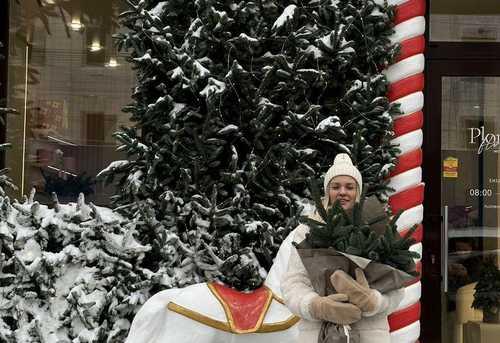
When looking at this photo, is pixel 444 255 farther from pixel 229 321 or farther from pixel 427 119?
pixel 229 321

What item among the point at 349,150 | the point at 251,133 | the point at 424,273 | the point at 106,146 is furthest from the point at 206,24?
the point at 424,273

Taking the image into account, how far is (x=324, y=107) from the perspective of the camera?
5812 mm

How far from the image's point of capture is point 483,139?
21.6ft

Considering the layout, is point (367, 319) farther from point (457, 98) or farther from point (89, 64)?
point (89, 64)

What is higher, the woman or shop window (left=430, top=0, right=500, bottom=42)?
shop window (left=430, top=0, right=500, bottom=42)

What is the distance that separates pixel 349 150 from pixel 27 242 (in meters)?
2.43

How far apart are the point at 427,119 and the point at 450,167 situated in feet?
1.55

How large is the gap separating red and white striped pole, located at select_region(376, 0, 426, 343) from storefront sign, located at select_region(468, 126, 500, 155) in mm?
885

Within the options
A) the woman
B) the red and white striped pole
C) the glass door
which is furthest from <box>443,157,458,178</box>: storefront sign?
the woman

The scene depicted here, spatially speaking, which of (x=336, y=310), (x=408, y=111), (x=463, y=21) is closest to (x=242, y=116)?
(x=408, y=111)

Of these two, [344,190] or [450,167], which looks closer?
[344,190]

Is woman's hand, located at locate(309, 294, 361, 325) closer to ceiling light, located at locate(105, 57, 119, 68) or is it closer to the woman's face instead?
the woman's face

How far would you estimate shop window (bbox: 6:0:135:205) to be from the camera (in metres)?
6.90

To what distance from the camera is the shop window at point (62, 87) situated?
690 cm
